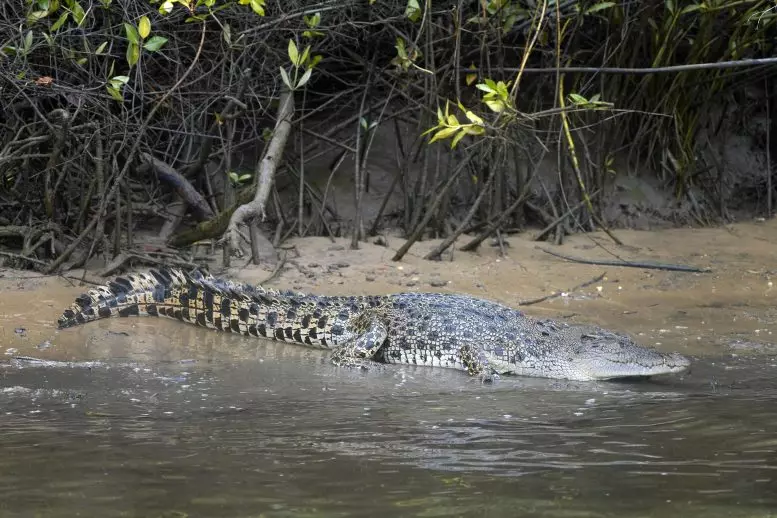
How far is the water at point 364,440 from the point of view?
3316mm

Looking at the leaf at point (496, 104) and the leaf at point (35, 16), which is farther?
the leaf at point (35, 16)

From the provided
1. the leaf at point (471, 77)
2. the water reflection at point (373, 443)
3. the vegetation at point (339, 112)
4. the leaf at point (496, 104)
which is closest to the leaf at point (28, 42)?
the vegetation at point (339, 112)

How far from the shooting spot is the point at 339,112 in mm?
8664

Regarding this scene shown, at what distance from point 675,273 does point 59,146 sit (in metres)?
4.65

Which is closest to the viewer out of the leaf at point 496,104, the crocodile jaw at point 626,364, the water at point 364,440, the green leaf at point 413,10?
the water at point 364,440

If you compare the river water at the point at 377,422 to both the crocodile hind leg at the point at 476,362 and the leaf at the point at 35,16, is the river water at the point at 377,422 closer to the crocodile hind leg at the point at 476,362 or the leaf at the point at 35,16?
the crocodile hind leg at the point at 476,362

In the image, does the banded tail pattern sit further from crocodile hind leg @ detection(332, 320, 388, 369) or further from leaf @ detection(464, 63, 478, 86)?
leaf @ detection(464, 63, 478, 86)

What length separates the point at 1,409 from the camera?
14.5 feet

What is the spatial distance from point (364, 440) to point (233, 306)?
2.53 meters

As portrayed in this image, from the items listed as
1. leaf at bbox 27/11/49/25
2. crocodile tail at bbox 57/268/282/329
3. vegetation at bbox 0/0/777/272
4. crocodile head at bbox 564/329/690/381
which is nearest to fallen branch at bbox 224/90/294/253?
vegetation at bbox 0/0/777/272

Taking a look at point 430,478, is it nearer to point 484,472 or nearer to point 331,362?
→ point 484,472

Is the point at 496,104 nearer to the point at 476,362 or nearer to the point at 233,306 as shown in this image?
the point at 476,362

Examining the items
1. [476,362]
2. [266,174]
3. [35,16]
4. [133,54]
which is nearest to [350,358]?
[476,362]

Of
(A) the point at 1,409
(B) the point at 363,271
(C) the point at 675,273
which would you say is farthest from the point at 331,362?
(C) the point at 675,273
